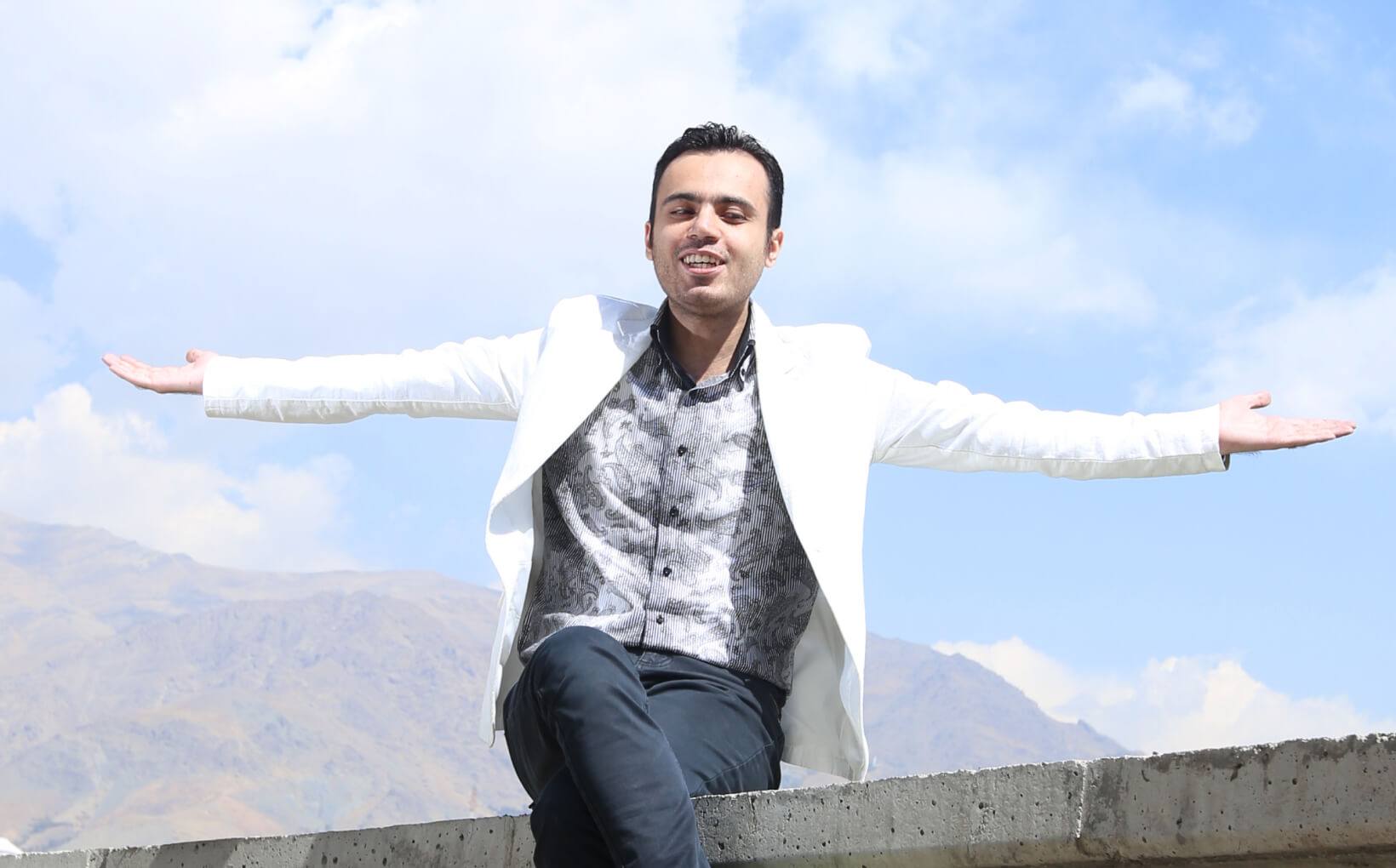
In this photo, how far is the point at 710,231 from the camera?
3.42m

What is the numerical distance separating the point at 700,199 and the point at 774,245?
0.33 m

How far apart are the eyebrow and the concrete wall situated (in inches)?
58.5

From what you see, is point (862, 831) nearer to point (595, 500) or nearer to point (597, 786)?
point (597, 786)

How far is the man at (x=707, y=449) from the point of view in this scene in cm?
311

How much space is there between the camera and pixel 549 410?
334 centimetres

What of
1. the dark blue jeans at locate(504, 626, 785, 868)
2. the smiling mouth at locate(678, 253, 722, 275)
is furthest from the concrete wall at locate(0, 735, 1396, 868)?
the smiling mouth at locate(678, 253, 722, 275)

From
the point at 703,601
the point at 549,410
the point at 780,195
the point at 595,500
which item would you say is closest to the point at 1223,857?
the point at 703,601

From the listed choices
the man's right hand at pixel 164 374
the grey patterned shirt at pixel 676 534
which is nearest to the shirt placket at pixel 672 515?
the grey patterned shirt at pixel 676 534

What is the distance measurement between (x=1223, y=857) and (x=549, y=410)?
1783 millimetres

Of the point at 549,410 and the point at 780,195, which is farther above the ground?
the point at 780,195

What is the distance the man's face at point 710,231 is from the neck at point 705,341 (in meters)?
0.02

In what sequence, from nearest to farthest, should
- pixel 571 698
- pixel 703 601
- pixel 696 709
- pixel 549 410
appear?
1. pixel 571 698
2. pixel 696 709
3. pixel 703 601
4. pixel 549 410

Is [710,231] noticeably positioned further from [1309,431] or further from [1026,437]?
[1309,431]

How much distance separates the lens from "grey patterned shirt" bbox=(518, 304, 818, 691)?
311cm
